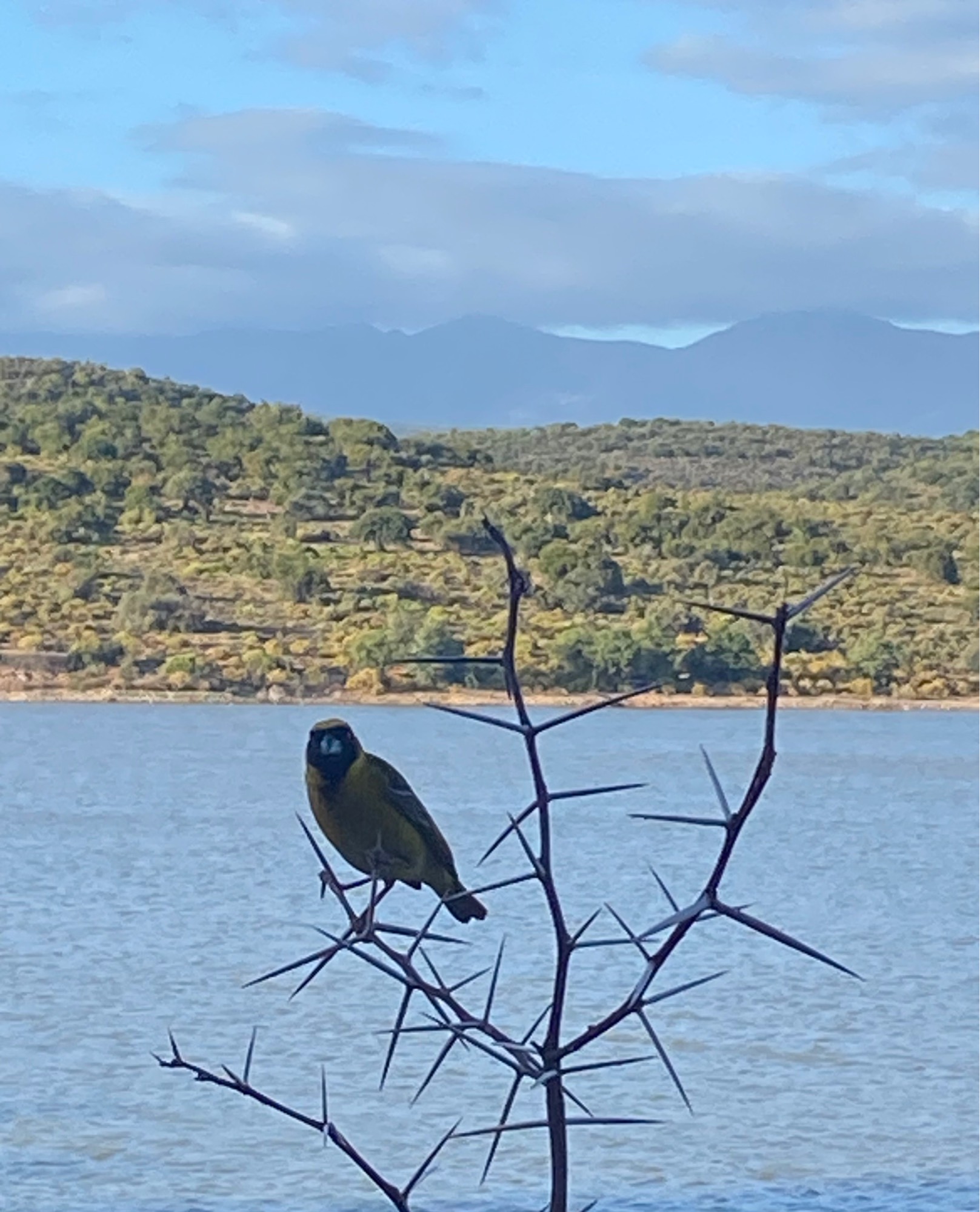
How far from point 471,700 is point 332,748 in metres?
37.3

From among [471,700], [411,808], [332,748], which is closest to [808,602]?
[332,748]

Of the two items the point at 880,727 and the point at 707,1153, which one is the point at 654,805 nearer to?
the point at 880,727

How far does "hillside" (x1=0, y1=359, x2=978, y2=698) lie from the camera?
43.0 metres

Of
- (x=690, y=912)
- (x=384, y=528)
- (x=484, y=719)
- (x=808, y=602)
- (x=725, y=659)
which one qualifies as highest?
(x=384, y=528)

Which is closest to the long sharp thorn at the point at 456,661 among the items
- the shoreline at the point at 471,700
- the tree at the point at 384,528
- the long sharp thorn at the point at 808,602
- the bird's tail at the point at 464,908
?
the long sharp thorn at the point at 808,602

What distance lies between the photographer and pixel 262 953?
20.6 meters

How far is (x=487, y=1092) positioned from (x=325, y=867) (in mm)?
12864

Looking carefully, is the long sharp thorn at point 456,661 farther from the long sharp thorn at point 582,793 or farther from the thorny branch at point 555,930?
the long sharp thorn at point 582,793

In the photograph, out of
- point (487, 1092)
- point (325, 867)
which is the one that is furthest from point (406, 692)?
point (325, 867)

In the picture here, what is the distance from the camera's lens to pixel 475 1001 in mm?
17812

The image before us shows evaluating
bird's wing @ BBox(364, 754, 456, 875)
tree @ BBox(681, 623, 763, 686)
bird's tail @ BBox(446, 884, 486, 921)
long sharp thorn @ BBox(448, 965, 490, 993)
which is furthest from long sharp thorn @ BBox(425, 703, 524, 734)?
tree @ BBox(681, 623, 763, 686)

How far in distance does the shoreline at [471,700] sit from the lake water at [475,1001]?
2833mm

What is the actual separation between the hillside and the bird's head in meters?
36.1

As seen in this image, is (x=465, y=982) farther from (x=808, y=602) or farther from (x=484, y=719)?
(x=808, y=602)
